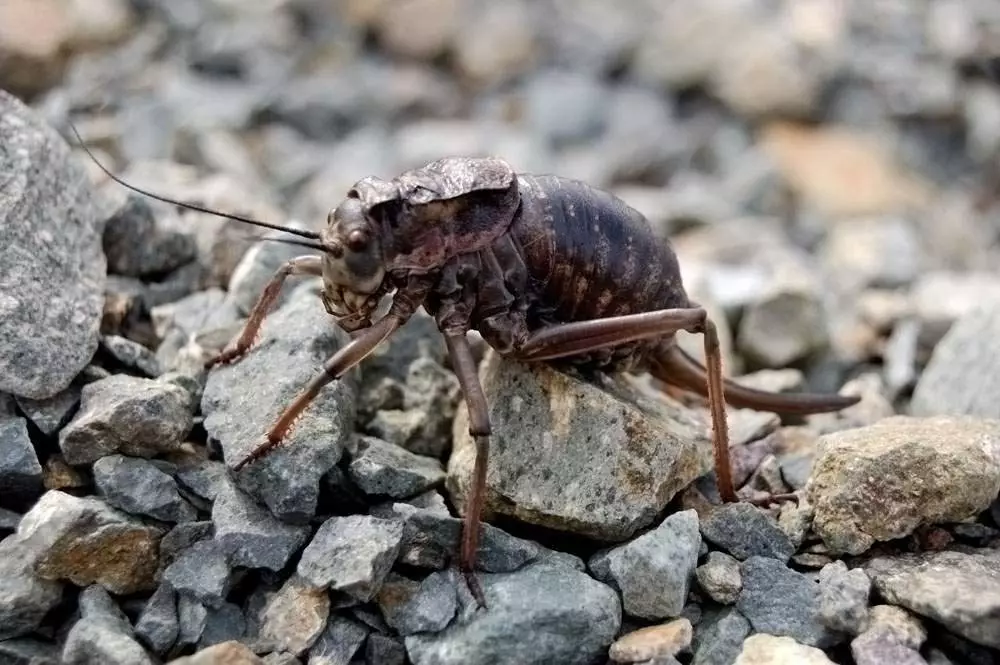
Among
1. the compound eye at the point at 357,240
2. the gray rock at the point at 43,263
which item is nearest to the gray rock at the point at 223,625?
the gray rock at the point at 43,263

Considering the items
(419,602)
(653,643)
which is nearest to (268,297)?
(419,602)

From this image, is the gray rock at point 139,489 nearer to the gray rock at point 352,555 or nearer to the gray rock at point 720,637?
the gray rock at point 352,555

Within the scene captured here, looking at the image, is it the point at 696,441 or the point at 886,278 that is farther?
the point at 886,278

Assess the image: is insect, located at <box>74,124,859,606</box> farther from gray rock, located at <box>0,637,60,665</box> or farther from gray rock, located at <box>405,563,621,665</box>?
gray rock, located at <box>0,637,60,665</box>

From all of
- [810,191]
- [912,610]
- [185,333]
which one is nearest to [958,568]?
[912,610]

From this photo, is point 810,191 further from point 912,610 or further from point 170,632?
point 170,632

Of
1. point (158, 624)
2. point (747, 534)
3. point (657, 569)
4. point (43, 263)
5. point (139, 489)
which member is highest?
point (43, 263)

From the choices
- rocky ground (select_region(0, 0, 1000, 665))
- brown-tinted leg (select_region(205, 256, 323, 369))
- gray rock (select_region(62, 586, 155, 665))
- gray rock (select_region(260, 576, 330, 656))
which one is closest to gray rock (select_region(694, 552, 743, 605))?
rocky ground (select_region(0, 0, 1000, 665))

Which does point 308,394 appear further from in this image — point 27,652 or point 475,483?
point 27,652
